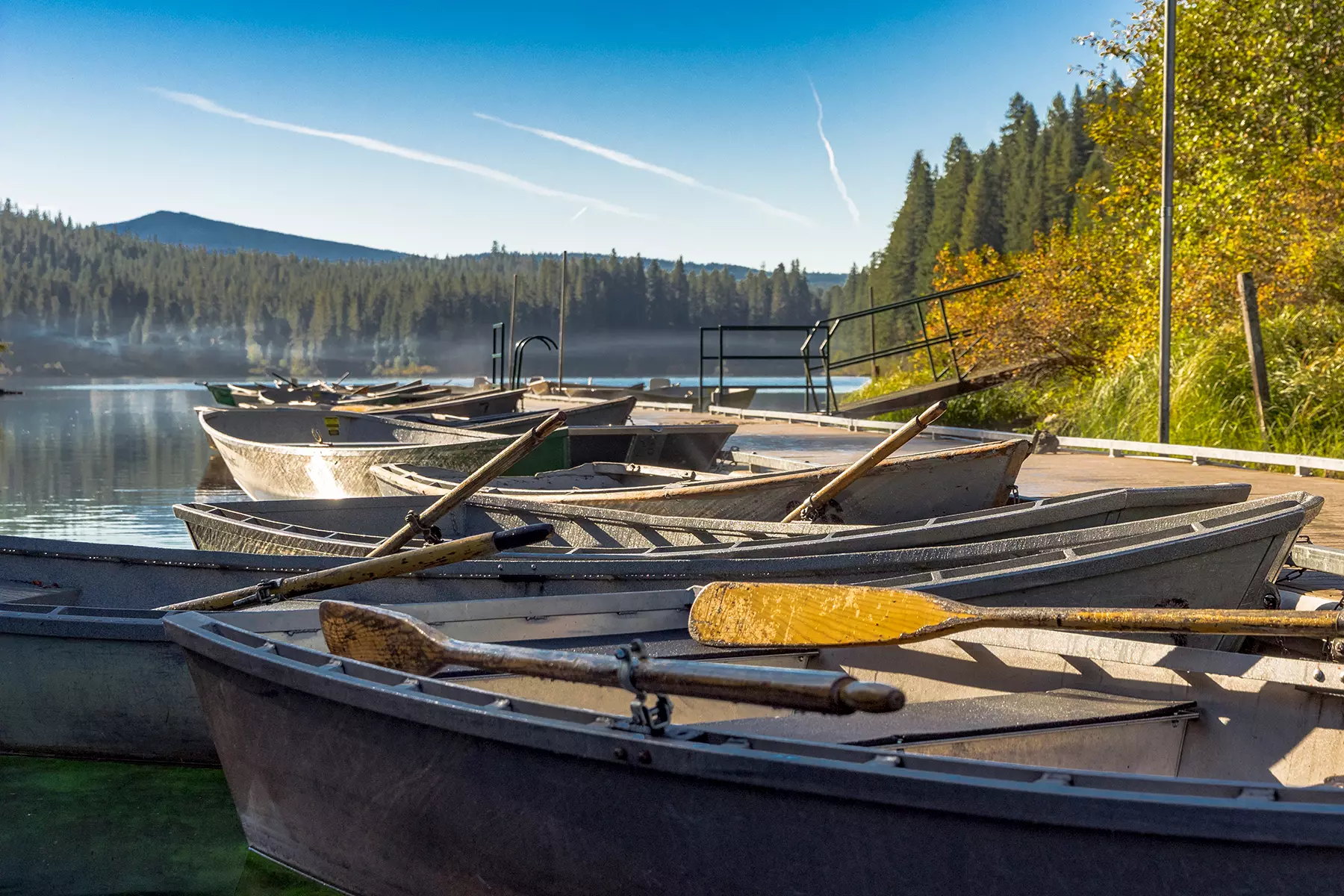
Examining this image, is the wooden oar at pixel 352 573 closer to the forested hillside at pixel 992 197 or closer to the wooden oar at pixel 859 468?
the wooden oar at pixel 859 468

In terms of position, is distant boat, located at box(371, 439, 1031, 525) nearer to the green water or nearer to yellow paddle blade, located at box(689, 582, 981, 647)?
Result: yellow paddle blade, located at box(689, 582, 981, 647)

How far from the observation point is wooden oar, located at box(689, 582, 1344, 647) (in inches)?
150

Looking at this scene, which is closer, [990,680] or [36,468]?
[990,680]

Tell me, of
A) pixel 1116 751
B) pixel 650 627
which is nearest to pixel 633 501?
pixel 650 627

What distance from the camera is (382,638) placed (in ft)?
13.7

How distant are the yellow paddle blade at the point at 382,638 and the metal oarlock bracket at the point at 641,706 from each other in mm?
902

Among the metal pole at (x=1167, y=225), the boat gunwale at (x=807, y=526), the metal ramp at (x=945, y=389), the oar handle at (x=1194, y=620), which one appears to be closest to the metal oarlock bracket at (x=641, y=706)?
the oar handle at (x=1194, y=620)

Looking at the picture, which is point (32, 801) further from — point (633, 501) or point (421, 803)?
point (633, 501)

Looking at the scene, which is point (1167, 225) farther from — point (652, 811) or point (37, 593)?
point (652, 811)

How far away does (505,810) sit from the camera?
3600 mm

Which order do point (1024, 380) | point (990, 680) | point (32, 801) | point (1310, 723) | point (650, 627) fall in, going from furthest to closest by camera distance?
point (1024, 380), point (32, 801), point (650, 627), point (990, 680), point (1310, 723)

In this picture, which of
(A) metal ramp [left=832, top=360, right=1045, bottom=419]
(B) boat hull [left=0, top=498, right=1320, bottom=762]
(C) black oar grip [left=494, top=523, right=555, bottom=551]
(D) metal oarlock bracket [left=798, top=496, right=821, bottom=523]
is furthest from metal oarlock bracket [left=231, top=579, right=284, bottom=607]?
(A) metal ramp [left=832, top=360, right=1045, bottom=419]

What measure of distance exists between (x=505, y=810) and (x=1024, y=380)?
74.4 feet

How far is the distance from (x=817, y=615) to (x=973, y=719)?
654 mm
